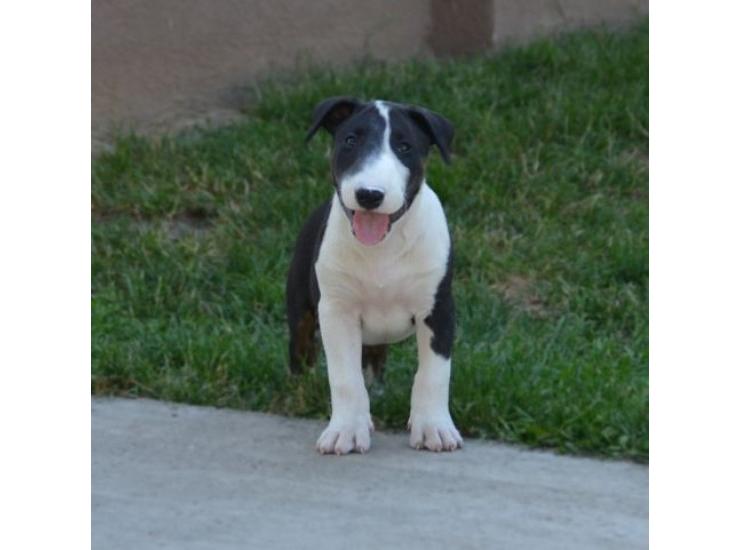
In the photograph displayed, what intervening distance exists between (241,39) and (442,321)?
453 centimetres

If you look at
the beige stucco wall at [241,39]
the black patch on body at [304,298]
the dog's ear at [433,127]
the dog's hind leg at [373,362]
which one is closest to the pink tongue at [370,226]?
the dog's ear at [433,127]

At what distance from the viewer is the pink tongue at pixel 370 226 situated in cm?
534

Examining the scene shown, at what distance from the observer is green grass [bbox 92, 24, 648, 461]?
607 centimetres

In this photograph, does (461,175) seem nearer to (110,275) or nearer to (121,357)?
(110,275)

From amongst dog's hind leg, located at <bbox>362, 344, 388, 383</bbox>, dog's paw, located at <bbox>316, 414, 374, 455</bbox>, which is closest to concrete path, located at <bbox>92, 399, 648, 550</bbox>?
dog's paw, located at <bbox>316, 414, 374, 455</bbox>

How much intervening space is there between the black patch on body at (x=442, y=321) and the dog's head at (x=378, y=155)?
356 mm

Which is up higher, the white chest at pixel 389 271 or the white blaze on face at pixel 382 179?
the white blaze on face at pixel 382 179

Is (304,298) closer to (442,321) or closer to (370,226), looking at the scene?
(442,321)

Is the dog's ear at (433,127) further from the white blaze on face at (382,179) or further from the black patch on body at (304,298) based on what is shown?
the black patch on body at (304,298)

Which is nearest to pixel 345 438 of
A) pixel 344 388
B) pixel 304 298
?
pixel 344 388

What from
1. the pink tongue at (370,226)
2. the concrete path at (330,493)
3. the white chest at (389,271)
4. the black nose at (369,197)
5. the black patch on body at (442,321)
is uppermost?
the black nose at (369,197)

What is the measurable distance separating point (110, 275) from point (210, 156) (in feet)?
4.69

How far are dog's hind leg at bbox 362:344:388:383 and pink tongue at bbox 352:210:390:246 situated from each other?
0.98 metres

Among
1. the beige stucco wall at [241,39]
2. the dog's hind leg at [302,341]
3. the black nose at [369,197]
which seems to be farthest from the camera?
the beige stucco wall at [241,39]
